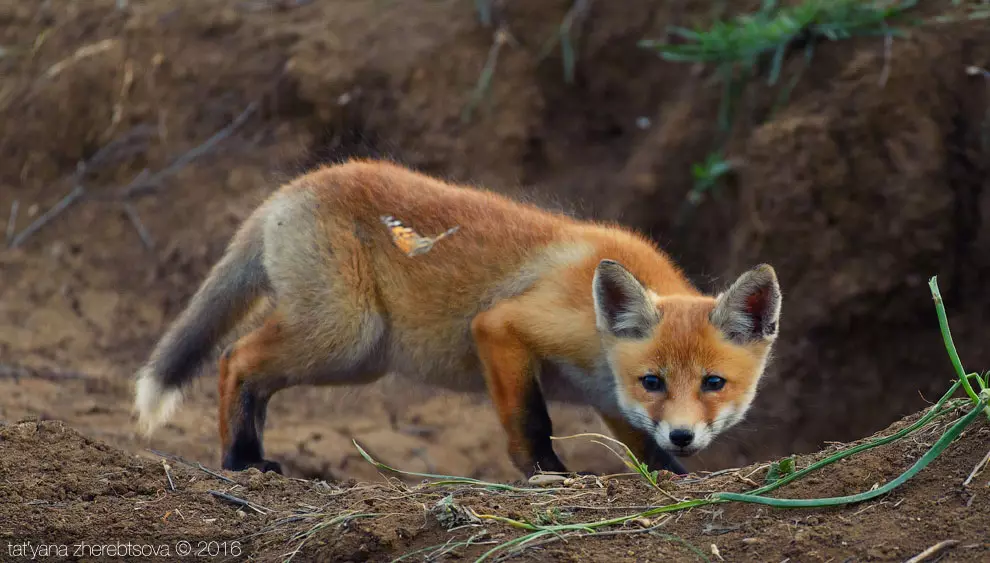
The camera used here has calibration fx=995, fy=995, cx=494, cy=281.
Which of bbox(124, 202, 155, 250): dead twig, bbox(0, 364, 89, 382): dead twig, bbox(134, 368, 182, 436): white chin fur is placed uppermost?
bbox(134, 368, 182, 436): white chin fur

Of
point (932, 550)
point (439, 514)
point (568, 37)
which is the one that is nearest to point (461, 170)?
point (568, 37)

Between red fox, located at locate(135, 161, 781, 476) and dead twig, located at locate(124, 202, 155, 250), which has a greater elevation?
red fox, located at locate(135, 161, 781, 476)

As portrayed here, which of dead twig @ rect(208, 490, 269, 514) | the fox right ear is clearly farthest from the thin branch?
the fox right ear

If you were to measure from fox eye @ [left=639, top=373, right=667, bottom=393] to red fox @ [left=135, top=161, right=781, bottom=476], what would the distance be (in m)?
0.12

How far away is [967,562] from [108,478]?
2.67 m

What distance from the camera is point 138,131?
7.56 metres

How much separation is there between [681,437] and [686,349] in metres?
0.39

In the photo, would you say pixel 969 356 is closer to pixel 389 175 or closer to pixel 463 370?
pixel 463 370

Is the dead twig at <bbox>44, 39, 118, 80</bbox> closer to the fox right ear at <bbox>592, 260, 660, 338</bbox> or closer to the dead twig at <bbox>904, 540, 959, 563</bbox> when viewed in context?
the fox right ear at <bbox>592, 260, 660, 338</bbox>

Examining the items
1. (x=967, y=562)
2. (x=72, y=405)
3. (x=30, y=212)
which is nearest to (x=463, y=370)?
(x=72, y=405)

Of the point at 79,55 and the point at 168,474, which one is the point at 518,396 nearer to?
the point at 168,474

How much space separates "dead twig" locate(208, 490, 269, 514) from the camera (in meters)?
3.32

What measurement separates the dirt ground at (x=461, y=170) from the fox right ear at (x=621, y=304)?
1614 millimetres

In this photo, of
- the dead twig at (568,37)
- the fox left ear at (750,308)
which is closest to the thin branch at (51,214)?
the dead twig at (568,37)
